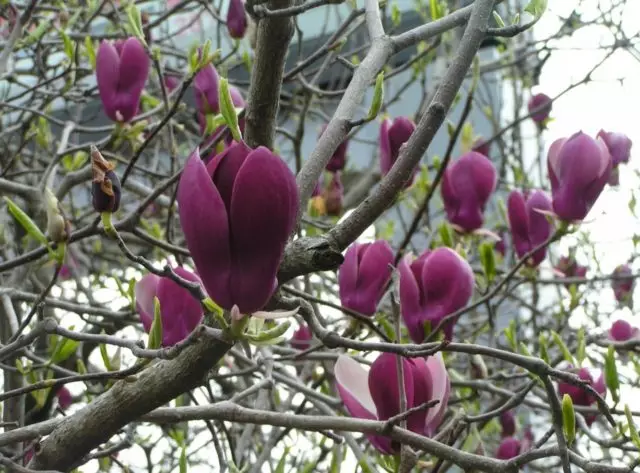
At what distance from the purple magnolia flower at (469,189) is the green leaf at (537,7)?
477mm

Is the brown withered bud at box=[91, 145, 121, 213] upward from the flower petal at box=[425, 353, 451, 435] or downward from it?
upward

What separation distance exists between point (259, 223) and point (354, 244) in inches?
22.5

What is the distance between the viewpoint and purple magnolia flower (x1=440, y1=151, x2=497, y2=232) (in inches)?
47.0

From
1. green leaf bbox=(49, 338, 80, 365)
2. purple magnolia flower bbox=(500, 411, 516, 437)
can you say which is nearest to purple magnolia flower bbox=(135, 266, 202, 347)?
green leaf bbox=(49, 338, 80, 365)

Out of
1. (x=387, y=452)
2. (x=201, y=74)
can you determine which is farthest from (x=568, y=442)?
(x=201, y=74)

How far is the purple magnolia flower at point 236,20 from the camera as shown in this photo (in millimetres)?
1251

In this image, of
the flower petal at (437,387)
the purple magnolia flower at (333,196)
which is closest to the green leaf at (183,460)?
the flower petal at (437,387)

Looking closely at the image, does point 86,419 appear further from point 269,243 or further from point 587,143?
point 587,143

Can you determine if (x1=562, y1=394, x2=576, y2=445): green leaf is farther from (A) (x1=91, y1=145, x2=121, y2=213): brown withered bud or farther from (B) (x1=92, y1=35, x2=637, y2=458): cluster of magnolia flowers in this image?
(A) (x1=91, y1=145, x2=121, y2=213): brown withered bud

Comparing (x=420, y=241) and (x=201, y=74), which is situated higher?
(x=201, y=74)

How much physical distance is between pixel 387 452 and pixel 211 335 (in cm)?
30

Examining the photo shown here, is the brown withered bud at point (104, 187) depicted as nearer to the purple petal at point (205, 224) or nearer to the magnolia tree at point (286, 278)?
Result: the magnolia tree at point (286, 278)

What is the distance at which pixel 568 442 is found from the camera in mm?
624

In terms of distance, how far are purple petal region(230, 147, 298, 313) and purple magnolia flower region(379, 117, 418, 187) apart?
2.19ft
